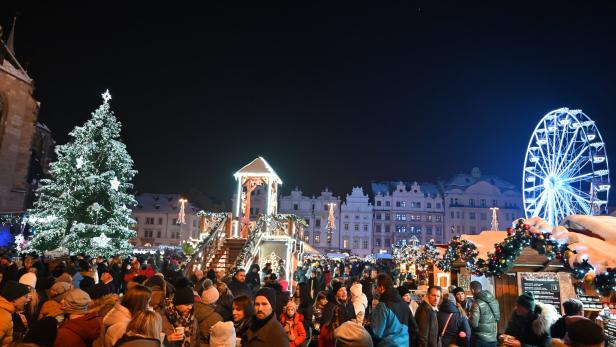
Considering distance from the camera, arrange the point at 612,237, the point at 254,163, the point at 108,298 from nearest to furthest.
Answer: the point at 108,298 < the point at 612,237 < the point at 254,163

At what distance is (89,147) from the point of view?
2661 cm

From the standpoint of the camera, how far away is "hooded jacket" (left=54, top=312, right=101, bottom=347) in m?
4.05

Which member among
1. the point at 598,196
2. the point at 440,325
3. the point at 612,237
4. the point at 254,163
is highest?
the point at 254,163

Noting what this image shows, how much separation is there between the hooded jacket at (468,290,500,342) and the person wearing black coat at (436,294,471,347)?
579 mm

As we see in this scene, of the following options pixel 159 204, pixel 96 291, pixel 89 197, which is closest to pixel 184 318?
pixel 96 291

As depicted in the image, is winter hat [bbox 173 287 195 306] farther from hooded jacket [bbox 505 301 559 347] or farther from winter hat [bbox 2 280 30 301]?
hooded jacket [bbox 505 301 559 347]

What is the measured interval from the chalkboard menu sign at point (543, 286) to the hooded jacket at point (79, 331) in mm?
9881

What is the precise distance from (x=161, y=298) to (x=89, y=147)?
79.7 ft

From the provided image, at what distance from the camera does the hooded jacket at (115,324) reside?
3.93 meters

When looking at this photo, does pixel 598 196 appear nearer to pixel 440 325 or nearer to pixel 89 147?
pixel 440 325

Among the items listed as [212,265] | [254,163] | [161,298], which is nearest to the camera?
[161,298]

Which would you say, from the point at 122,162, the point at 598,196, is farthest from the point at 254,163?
the point at 598,196

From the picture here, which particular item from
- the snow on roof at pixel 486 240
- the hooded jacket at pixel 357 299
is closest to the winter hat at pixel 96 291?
the hooded jacket at pixel 357 299

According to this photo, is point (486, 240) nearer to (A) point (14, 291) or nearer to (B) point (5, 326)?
(A) point (14, 291)
